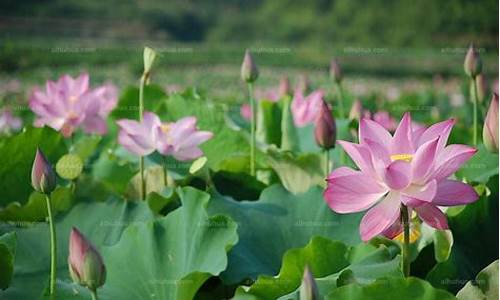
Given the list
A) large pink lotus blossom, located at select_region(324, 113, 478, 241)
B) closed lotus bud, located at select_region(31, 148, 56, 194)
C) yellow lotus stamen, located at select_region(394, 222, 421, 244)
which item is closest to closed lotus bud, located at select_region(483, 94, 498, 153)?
yellow lotus stamen, located at select_region(394, 222, 421, 244)

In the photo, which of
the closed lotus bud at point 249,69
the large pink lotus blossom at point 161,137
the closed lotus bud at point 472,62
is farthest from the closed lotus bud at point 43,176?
the closed lotus bud at point 472,62

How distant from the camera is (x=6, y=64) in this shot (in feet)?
44.0

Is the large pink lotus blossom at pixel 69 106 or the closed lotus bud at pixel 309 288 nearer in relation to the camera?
the closed lotus bud at pixel 309 288

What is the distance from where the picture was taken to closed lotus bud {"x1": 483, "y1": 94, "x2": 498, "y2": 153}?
0.94 metres

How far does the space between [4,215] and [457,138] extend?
2.85ft

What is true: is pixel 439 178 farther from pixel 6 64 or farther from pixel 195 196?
pixel 6 64

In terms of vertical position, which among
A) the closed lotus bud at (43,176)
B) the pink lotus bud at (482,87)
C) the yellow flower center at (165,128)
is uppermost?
the pink lotus bud at (482,87)

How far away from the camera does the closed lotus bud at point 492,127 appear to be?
939 millimetres

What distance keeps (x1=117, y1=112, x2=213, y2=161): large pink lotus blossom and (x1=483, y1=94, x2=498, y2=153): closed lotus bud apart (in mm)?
378

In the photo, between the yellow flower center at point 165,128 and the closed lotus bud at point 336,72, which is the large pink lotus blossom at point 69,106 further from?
the closed lotus bud at point 336,72

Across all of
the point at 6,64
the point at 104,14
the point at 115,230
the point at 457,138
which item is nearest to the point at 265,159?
the point at 115,230

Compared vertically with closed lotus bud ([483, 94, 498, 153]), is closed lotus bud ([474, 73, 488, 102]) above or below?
above

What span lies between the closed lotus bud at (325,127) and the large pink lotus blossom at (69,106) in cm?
47

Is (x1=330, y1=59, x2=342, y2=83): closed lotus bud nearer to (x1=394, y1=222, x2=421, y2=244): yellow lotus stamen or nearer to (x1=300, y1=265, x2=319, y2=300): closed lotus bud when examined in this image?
(x1=394, y1=222, x2=421, y2=244): yellow lotus stamen
